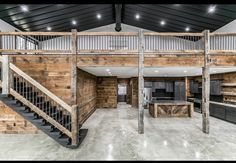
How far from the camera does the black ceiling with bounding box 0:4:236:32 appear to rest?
7086mm

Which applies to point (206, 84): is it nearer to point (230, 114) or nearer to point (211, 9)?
point (230, 114)

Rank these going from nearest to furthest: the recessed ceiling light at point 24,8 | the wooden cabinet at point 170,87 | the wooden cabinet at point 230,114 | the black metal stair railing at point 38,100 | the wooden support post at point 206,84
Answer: the black metal stair railing at point 38,100 → the wooden support post at point 206,84 → the wooden cabinet at point 230,114 → the recessed ceiling light at point 24,8 → the wooden cabinet at point 170,87

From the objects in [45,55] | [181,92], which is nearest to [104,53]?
[45,55]

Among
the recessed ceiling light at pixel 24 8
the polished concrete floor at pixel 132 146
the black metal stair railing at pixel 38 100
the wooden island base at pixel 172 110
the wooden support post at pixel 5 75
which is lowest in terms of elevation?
the polished concrete floor at pixel 132 146

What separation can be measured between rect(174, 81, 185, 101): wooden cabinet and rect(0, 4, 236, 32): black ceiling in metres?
3.85

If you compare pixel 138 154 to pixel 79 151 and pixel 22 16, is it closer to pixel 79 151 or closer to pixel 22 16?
pixel 79 151

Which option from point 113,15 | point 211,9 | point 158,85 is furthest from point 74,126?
point 158,85

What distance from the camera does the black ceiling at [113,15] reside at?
7.09m

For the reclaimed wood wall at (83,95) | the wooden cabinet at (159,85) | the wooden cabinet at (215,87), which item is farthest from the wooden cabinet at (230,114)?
the reclaimed wood wall at (83,95)

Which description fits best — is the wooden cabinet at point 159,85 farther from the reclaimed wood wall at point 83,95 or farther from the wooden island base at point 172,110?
the reclaimed wood wall at point 83,95

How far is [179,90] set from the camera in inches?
431

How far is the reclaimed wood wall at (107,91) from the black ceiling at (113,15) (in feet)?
14.3

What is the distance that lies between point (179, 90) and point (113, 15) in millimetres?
7355

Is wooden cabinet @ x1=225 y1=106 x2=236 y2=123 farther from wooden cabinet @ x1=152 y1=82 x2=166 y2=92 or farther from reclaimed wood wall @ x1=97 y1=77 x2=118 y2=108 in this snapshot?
reclaimed wood wall @ x1=97 y1=77 x2=118 y2=108
